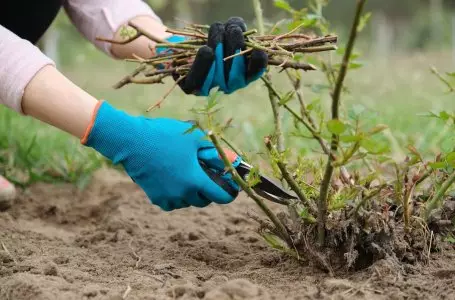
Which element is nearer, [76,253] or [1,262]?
[1,262]

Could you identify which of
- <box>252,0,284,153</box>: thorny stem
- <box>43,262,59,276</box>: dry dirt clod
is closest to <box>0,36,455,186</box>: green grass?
<box>252,0,284,153</box>: thorny stem

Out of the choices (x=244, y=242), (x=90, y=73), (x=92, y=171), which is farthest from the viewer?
(x=90, y=73)

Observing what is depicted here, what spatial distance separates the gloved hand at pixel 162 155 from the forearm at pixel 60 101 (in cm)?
4

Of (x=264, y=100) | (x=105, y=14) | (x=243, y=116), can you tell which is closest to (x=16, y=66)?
(x=105, y=14)

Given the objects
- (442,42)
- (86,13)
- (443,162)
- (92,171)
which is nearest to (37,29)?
(86,13)

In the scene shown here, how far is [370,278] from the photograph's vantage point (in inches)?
59.0

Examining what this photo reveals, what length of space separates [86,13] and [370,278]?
61.2 inches

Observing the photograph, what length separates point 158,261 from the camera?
1.80 meters

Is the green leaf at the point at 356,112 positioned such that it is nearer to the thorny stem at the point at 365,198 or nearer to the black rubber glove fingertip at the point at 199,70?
the thorny stem at the point at 365,198

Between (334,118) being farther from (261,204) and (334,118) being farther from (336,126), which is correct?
(261,204)

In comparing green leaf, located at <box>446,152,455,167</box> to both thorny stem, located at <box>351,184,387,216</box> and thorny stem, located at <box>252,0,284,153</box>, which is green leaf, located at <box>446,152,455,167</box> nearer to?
thorny stem, located at <box>351,184,387,216</box>

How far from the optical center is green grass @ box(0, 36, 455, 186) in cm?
289

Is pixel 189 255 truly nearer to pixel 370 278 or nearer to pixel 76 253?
pixel 76 253

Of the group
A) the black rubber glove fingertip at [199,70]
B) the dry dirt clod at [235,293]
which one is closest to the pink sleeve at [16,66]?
the black rubber glove fingertip at [199,70]
